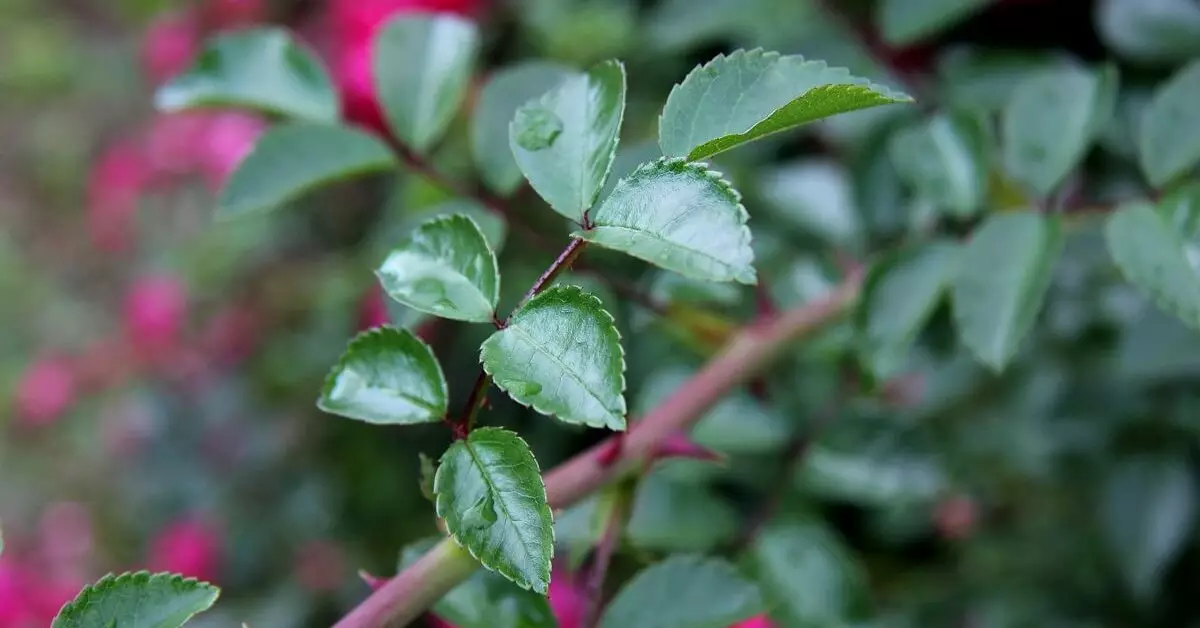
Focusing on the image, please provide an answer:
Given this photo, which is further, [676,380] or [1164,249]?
[676,380]

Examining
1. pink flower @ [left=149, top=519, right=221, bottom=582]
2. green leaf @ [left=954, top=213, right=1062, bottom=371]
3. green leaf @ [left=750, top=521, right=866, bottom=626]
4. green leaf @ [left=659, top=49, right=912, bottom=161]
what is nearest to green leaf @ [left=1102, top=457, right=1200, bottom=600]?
green leaf @ [left=750, top=521, right=866, bottom=626]

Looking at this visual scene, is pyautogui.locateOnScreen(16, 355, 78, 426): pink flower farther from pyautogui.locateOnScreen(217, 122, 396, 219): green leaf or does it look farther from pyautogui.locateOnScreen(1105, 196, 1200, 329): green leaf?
pyautogui.locateOnScreen(1105, 196, 1200, 329): green leaf

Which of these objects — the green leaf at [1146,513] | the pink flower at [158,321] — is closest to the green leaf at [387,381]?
the green leaf at [1146,513]

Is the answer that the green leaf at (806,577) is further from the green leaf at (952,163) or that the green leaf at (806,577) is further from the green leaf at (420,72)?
the green leaf at (420,72)

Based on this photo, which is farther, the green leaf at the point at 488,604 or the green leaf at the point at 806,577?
the green leaf at the point at 806,577

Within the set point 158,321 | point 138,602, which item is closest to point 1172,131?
→ point 138,602

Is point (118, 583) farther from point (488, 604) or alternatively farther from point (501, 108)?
point (501, 108)
